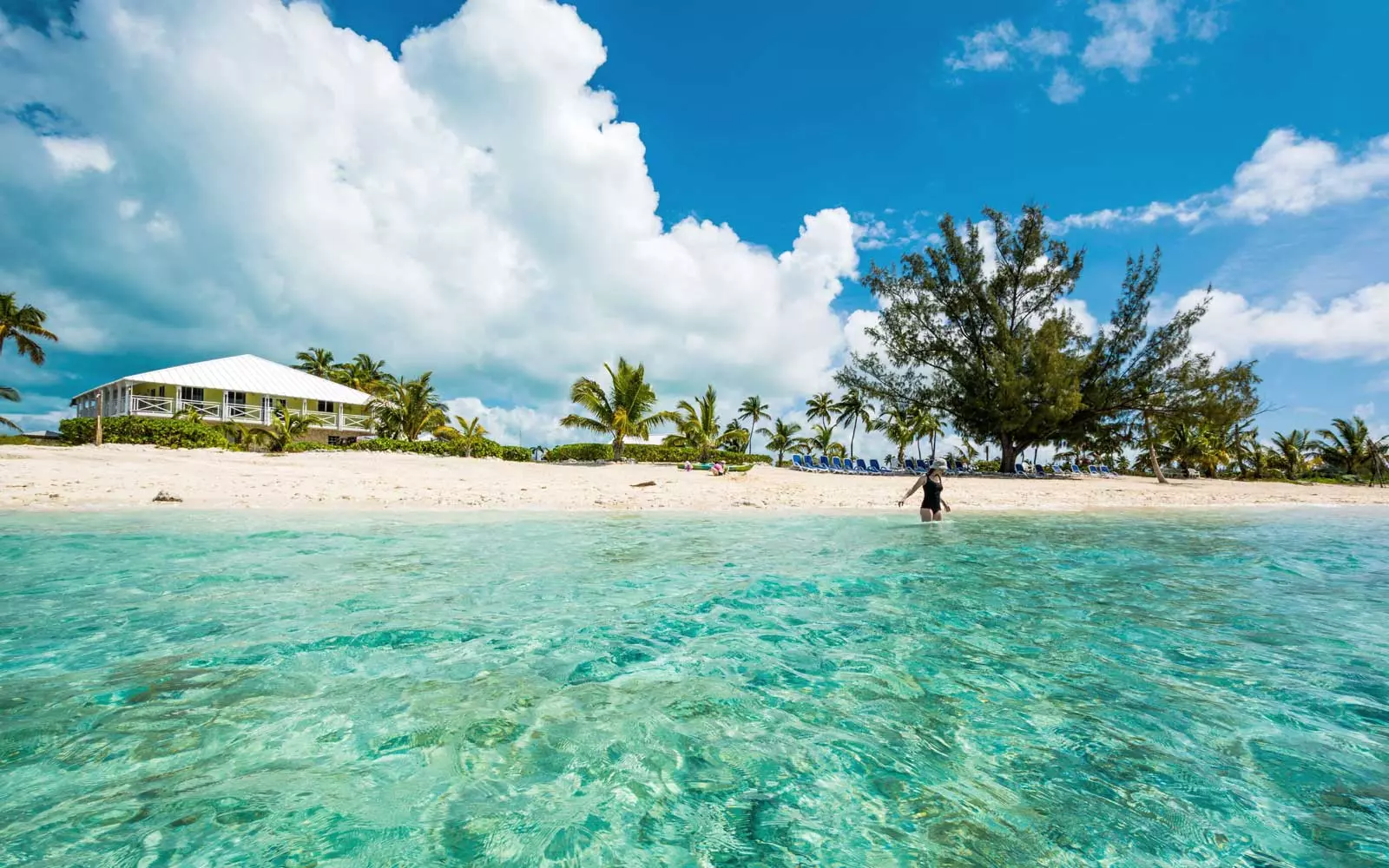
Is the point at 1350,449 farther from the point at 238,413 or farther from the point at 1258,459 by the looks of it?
the point at 238,413

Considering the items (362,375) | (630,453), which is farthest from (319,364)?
(630,453)

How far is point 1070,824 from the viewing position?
2.61 m

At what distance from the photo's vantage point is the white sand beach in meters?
15.9

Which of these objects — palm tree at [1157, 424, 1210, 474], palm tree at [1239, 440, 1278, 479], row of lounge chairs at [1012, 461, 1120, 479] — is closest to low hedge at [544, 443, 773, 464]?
row of lounge chairs at [1012, 461, 1120, 479]

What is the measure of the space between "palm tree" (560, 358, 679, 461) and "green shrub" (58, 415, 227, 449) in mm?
16697

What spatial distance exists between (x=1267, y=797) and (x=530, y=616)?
210 inches

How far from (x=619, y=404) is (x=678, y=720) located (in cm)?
3350

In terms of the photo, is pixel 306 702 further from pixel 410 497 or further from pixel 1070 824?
pixel 410 497

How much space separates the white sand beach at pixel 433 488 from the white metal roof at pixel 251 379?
55.4 ft

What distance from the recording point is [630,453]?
39.4 m

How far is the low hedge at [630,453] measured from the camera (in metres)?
38.8

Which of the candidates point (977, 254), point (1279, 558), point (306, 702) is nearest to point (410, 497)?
point (306, 702)

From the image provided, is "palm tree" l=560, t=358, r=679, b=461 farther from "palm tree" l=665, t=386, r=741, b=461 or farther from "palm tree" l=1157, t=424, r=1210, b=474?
"palm tree" l=1157, t=424, r=1210, b=474

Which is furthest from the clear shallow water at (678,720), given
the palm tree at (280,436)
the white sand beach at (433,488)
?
the palm tree at (280,436)
